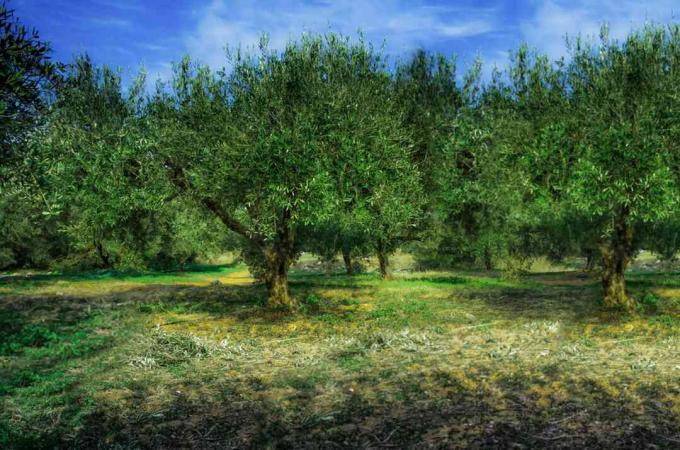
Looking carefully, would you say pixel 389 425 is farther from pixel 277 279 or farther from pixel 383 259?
pixel 383 259

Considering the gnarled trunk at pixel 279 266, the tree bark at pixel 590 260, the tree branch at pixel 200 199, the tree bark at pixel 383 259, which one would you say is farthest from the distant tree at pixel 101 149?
the tree bark at pixel 590 260

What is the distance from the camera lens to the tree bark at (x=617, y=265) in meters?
24.6

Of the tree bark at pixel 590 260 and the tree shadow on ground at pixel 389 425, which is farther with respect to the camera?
the tree bark at pixel 590 260

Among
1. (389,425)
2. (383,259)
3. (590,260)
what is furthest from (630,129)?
(590,260)

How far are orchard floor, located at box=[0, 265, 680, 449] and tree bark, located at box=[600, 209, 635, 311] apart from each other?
37.8 inches

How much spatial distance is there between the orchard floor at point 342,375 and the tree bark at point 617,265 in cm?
96

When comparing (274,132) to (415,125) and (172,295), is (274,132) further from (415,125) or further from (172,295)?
(172,295)

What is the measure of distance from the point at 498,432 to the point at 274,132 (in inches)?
549

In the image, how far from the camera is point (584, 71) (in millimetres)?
23844

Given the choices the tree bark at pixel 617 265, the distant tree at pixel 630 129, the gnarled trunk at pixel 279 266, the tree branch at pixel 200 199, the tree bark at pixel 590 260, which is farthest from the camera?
the tree bark at pixel 590 260

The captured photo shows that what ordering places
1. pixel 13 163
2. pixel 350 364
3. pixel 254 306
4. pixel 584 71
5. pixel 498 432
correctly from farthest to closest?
1. pixel 254 306
2. pixel 584 71
3. pixel 13 163
4. pixel 350 364
5. pixel 498 432

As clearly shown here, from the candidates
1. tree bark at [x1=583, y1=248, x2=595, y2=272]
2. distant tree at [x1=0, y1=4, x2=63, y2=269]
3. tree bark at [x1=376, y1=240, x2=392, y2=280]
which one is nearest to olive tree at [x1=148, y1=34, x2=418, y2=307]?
distant tree at [x1=0, y1=4, x2=63, y2=269]

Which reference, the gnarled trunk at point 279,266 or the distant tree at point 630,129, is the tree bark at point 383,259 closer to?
the gnarled trunk at point 279,266

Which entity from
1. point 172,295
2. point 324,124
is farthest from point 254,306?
point 324,124
